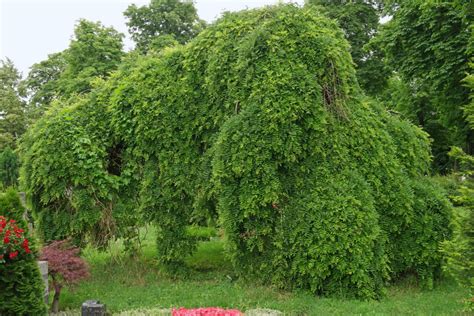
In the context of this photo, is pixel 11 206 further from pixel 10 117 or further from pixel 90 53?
pixel 10 117

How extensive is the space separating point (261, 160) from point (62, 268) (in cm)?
361

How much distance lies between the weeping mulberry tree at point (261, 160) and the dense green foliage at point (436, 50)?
19.7 ft

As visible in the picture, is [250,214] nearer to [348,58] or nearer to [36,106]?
[348,58]

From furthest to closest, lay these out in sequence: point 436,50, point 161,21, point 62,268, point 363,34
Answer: point 161,21, point 363,34, point 436,50, point 62,268

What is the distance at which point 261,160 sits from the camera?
7.42 metres

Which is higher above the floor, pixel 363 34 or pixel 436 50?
pixel 363 34

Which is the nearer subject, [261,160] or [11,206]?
[11,206]

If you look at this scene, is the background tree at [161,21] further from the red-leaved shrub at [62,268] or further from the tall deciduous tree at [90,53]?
the red-leaved shrub at [62,268]

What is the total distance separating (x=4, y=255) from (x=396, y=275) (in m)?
6.76

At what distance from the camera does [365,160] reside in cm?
797

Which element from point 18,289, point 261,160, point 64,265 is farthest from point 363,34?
point 18,289

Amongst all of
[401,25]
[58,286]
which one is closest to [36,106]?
[401,25]

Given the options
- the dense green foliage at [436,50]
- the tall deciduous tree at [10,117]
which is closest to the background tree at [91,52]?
the tall deciduous tree at [10,117]

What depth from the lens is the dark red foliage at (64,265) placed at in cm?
693
